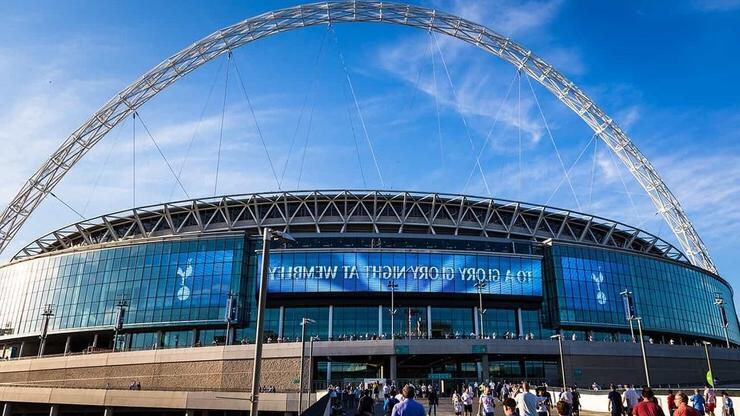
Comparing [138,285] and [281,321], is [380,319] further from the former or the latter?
[138,285]

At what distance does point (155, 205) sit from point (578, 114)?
67365mm

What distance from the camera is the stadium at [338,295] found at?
207 feet

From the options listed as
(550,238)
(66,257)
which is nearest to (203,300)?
(66,257)

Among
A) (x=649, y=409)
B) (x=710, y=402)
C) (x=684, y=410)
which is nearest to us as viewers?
(x=684, y=410)

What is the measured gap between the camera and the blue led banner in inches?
2812

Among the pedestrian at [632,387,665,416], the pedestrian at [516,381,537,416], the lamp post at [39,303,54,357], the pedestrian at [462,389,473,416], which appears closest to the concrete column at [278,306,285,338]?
the lamp post at [39,303,54,357]

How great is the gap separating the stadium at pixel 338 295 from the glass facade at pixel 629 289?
0.81ft

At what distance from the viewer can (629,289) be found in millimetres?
78938

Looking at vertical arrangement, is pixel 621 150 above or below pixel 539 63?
below

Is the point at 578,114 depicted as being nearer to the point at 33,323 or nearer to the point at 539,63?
the point at 539,63

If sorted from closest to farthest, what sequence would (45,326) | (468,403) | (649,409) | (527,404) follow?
(649,409)
(527,404)
(468,403)
(45,326)

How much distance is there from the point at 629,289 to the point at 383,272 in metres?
36.4

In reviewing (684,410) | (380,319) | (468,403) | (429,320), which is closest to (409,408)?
(684,410)

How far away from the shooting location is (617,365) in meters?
64.8
